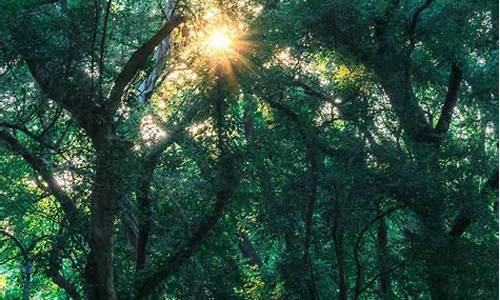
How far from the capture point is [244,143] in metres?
8.18

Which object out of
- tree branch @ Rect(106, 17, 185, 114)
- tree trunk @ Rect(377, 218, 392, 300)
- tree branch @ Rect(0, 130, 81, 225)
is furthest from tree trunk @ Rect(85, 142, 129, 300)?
tree trunk @ Rect(377, 218, 392, 300)

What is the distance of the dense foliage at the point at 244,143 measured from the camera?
6.52 m

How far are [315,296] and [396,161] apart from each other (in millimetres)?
2675

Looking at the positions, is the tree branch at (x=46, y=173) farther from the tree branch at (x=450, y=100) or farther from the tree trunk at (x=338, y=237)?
the tree branch at (x=450, y=100)

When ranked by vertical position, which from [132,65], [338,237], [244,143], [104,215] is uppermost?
[244,143]

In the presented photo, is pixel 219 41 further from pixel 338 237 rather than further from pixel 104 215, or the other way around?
pixel 338 237

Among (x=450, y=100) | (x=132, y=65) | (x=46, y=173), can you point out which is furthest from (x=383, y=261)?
(x=46, y=173)

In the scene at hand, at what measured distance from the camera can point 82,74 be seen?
21.7 ft

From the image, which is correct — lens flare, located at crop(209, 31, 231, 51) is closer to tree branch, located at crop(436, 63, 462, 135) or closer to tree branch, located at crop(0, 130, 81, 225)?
tree branch, located at crop(0, 130, 81, 225)

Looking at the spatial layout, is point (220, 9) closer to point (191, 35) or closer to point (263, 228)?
point (191, 35)

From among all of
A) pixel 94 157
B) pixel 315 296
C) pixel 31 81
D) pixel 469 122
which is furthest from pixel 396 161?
pixel 31 81

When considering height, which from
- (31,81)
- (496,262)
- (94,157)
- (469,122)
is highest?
(31,81)

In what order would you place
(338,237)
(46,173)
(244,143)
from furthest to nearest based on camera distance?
1. (338,237)
2. (244,143)
3. (46,173)

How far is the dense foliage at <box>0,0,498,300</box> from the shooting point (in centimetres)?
652
